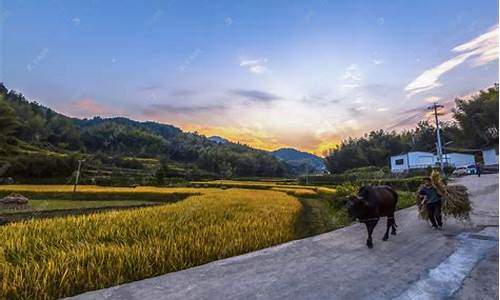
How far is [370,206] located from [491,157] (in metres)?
59.1

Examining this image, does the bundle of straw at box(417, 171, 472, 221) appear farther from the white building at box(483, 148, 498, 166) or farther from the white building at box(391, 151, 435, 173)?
the white building at box(391, 151, 435, 173)

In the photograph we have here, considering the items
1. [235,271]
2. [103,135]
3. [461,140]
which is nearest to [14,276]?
[235,271]

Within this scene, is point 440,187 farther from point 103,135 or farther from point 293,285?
point 103,135

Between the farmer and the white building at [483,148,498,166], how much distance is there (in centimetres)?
5269

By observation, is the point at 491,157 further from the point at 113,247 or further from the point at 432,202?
the point at 113,247

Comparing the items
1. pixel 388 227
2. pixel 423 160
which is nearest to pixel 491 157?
pixel 423 160

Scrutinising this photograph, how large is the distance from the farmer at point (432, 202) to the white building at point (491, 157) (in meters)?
52.7

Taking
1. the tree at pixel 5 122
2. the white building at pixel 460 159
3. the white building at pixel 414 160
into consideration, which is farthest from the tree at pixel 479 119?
the tree at pixel 5 122

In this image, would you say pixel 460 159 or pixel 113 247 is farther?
pixel 460 159

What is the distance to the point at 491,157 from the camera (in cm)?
5497

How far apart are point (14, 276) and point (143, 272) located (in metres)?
2.13

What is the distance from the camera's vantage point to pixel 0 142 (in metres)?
51.0

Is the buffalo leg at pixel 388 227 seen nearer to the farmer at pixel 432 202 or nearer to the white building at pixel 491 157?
the farmer at pixel 432 202

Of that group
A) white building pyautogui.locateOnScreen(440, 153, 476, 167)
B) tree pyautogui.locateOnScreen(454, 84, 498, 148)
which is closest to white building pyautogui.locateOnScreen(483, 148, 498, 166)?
tree pyautogui.locateOnScreen(454, 84, 498, 148)
